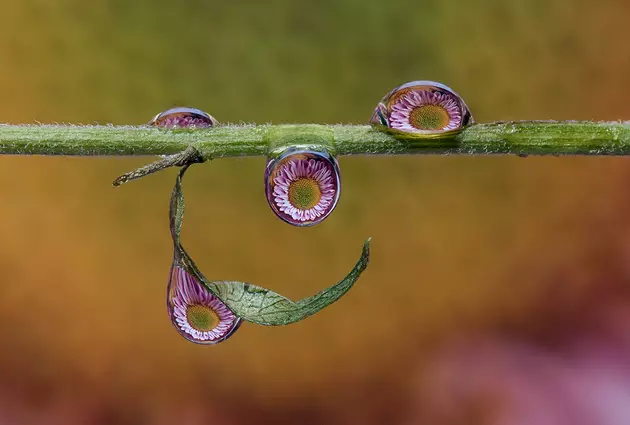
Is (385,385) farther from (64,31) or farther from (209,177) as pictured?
(64,31)

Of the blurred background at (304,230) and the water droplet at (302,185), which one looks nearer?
the water droplet at (302,185)

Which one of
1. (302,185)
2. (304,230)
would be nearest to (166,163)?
(302,185)

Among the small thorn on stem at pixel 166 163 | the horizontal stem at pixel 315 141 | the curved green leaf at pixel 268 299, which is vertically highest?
the horizontal stem at pixel 315 141

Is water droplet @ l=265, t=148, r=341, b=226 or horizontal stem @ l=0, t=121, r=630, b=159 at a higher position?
horizontal stem @ l=0, t=121, r=630, b=159

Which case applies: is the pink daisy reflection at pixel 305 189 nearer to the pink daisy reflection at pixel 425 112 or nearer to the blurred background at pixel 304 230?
the pink daisy reflection at pixel 425 112

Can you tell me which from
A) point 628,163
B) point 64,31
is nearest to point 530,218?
point 628,163

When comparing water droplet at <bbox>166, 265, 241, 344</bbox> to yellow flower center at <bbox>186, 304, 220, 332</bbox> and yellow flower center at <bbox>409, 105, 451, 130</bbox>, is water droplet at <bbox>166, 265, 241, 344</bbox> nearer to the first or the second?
yellow flower center at <bbox>186, 304, 220, 332</bbox>

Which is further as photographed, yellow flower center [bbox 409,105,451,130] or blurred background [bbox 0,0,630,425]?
blurred background [bbox 0,0,630,425]

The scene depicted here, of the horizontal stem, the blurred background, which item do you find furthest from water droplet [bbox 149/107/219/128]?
the blurred background

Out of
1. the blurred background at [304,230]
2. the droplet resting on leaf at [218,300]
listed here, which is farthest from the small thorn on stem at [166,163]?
the blurred background at [304,230]
